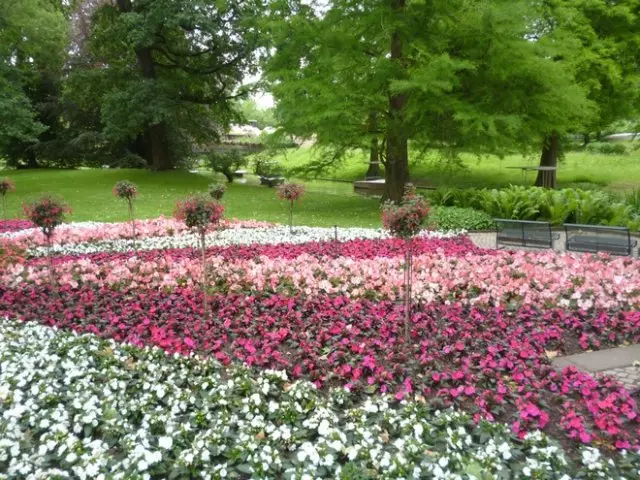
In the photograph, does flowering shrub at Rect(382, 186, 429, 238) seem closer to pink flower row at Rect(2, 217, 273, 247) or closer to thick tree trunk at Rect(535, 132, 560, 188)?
pink flower row at Rect(2, 217, 273, 247)

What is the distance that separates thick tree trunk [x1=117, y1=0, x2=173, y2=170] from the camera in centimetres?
2564

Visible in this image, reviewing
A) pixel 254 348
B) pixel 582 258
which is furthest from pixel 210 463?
pixel 582 258

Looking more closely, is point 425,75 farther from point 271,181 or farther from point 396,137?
point 271,181

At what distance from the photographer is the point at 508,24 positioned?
14336mm

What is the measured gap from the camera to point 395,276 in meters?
7.39

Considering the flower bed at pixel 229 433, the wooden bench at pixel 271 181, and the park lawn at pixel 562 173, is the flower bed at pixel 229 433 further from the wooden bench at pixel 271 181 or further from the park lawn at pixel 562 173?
the wooden bench at pixel 271 181

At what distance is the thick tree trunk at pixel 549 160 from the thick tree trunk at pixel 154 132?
58.7 ft

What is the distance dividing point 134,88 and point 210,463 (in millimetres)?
22414

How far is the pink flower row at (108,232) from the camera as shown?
36.3 feet

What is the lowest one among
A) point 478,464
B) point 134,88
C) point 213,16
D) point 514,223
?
point 478,464

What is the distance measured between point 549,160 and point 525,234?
15449 millimetres

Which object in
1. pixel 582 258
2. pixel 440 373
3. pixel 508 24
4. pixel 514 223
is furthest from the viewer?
pixel 508 24

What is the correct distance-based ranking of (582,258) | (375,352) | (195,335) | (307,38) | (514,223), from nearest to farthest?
(375,352), (195,335), (582,258), (514,223), (307,38)

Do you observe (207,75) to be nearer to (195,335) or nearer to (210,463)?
(195,335)
